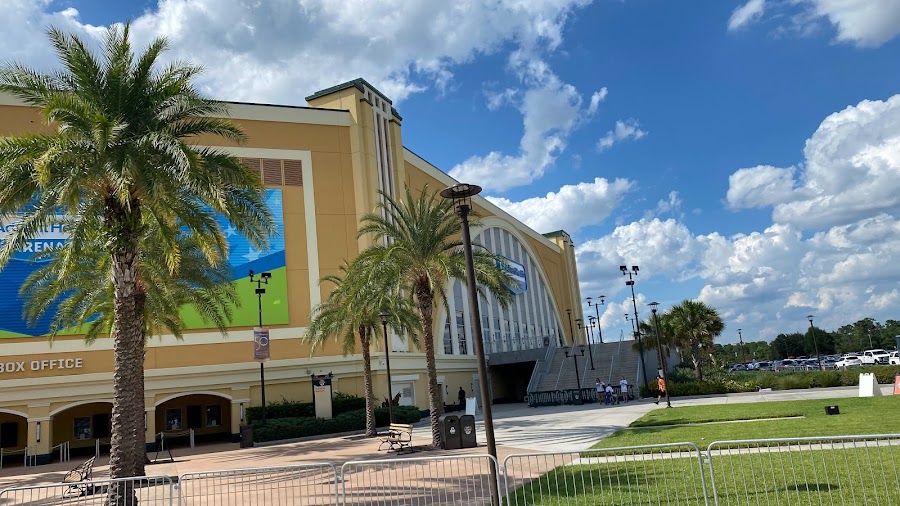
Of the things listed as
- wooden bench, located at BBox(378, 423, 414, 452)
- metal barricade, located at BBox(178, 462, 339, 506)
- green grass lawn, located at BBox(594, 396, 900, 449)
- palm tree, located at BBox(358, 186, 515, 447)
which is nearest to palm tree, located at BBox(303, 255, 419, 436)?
palm tree, located at BBox(358, 186, 515, 447)

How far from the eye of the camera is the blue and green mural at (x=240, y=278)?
29.4 m

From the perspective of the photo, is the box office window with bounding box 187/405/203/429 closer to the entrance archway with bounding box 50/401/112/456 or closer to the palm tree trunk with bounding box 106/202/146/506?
the entrance archway with bounding box 50/401/112/456

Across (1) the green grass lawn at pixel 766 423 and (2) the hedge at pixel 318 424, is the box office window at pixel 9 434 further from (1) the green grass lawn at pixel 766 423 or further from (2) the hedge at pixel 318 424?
(1) the green grass lawn at pixel 766 423

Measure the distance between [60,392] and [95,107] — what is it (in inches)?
824

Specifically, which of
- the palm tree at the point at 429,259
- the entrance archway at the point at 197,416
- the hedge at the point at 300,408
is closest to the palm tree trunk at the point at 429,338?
the palm tree at the point at 429,259

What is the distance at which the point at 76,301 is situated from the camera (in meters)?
23.2

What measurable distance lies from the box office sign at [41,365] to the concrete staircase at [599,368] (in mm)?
28127

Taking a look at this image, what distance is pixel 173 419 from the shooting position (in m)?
34.3

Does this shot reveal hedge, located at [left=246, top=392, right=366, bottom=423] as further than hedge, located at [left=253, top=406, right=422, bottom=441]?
Yes

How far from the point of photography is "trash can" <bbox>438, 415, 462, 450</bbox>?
18984mm

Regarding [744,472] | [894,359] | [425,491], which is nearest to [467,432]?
[425,491]

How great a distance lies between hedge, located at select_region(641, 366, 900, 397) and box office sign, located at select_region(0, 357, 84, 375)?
32112mm

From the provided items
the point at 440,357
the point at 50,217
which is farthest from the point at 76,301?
the point at 440,357

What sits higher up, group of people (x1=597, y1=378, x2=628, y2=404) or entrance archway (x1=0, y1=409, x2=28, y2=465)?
entrance archway (x1=0, y1=409, x2=28, y2=465)
